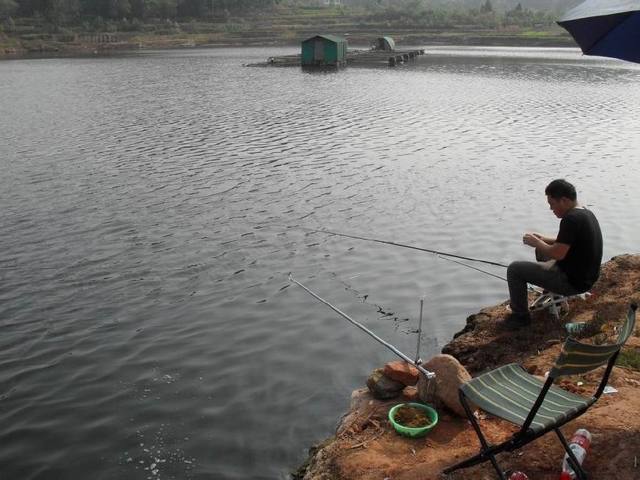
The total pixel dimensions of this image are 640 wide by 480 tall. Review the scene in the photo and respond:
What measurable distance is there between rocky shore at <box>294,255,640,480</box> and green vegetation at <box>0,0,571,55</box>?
113m

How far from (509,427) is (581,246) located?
2745 millimetres

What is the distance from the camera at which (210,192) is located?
19.0m

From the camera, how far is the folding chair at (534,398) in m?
4.62

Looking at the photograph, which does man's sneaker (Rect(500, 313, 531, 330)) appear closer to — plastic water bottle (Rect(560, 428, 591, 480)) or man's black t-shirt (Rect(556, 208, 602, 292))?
man's black t-shirt (Rect(556, 208, 602, 292))

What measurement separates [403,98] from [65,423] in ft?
129

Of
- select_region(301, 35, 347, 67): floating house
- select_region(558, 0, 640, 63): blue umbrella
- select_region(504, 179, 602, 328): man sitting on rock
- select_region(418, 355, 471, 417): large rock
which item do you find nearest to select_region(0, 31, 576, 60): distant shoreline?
select_region(301, 35, 347, 67): floating house

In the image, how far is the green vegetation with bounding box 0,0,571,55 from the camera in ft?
392

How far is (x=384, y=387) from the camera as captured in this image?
7676 mm

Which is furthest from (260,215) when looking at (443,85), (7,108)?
(443,85)

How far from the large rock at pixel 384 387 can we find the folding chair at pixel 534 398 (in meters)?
2.08

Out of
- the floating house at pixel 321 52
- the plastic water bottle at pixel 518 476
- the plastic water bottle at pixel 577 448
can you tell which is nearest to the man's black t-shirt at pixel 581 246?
the plastic water bottle at pixel 577 448

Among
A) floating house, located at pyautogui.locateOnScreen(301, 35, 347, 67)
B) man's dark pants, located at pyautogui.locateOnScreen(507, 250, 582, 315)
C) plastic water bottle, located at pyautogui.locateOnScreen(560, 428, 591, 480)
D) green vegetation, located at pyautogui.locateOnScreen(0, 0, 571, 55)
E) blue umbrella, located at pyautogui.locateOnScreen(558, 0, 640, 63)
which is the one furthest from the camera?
green vegetation, located at pyautogui.locateOnScreen(0, 0, 571, 55)

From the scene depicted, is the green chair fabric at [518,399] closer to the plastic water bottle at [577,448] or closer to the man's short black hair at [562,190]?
the plastic water bottle at [577,448]

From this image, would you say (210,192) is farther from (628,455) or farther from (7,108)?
(7,108)
